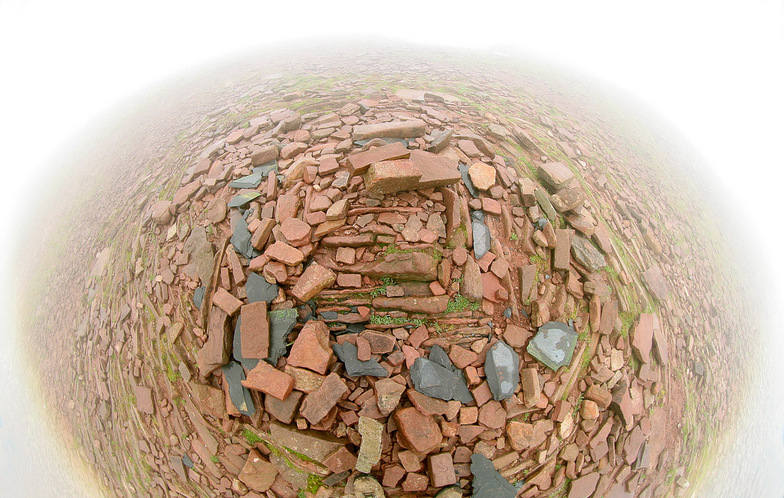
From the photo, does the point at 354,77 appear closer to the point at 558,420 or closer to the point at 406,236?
the point at 406,236

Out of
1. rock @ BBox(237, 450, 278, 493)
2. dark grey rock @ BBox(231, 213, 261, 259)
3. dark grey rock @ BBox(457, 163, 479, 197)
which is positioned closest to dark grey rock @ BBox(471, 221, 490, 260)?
dark grey rock @ BBox(457, 163, 479, 197)

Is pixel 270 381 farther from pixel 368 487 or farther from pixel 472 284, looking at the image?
pixel 472 284

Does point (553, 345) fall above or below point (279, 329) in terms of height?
below

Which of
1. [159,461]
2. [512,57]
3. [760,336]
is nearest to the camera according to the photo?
[159,461]

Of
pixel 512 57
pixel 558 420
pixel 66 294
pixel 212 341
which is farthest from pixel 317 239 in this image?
pixel 512 57

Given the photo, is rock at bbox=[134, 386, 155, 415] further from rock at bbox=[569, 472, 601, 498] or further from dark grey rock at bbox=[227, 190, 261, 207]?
rock at bbox=[569, 472, 601, 498]

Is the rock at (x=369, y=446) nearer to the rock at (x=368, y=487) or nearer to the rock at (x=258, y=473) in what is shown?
the rock at (x=368, y=487)

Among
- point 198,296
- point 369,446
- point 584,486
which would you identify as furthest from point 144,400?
point 584,486

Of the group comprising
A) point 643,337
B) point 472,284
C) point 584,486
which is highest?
point 472,284
